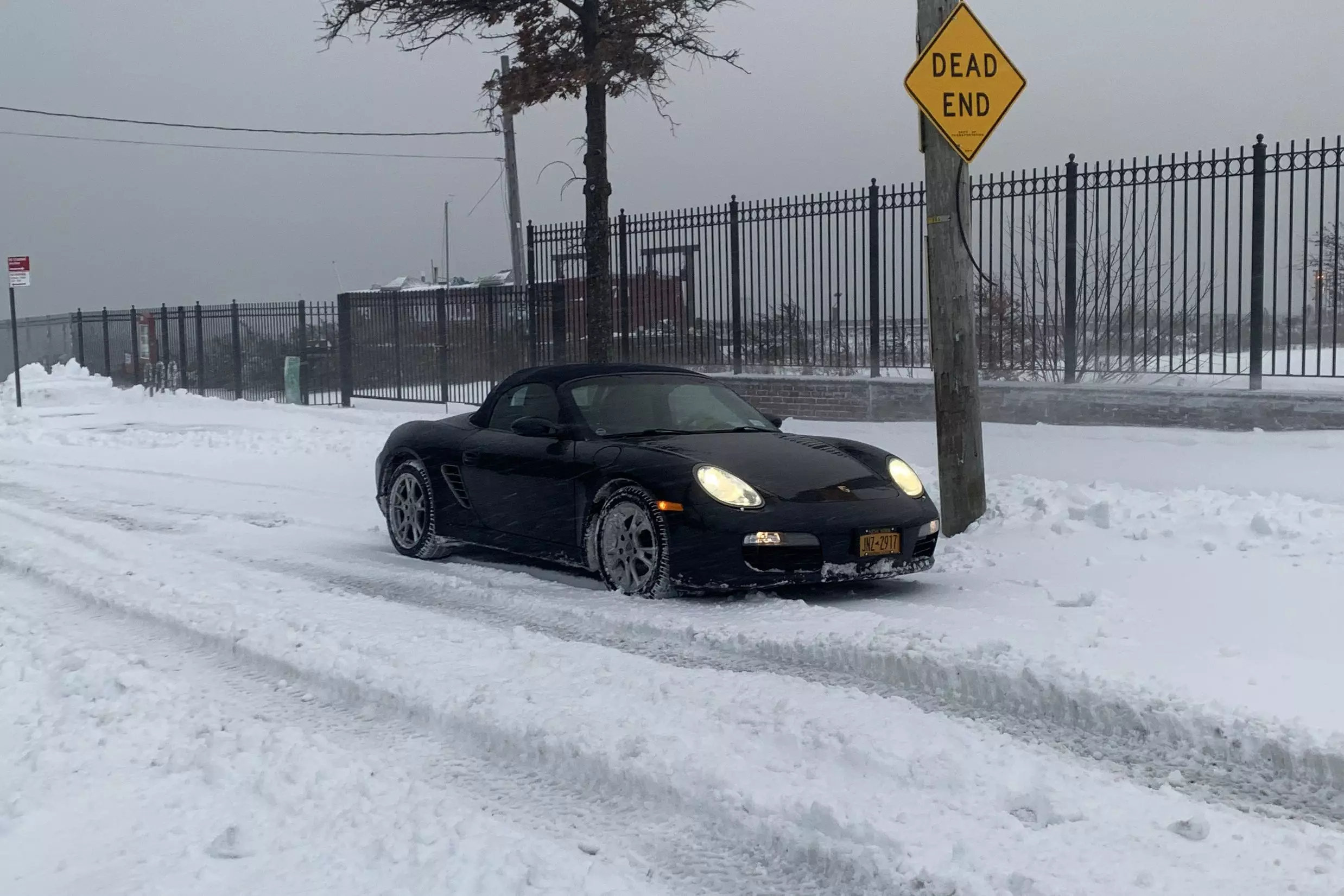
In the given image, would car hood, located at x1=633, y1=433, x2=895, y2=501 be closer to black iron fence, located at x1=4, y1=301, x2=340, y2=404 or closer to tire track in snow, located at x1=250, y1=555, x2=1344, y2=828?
tire track in snow, located at x1=250, y1=555, x2=1344, y2=828

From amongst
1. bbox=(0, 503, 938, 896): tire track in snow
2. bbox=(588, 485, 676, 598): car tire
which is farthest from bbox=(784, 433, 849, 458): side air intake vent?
bbox=(0, 503, 938, 896): tire track in snow

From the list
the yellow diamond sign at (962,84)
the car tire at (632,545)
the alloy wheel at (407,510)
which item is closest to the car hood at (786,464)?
the car tire at (632,545)

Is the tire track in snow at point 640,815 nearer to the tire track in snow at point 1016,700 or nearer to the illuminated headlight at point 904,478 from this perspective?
the tire track in snow at point 1016,700

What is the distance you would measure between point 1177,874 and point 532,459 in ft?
16.3

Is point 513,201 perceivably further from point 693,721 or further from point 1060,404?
point 693,721

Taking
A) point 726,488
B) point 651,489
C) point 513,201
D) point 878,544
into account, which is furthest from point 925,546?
point 513,201

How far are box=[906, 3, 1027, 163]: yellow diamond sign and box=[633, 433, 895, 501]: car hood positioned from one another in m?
2.38

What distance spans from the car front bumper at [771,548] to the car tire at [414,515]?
2.42 m

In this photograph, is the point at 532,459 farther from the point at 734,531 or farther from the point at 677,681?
the point at 677,681

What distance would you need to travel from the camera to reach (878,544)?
675 cm

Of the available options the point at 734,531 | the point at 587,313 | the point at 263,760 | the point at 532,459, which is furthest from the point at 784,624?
the point at 587,313

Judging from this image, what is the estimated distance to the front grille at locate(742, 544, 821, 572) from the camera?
21.4ft

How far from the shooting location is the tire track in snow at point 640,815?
345 centimetres

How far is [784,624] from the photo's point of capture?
615 centimetres
